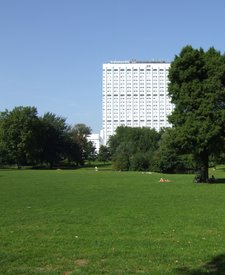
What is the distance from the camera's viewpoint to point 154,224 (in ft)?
50.5

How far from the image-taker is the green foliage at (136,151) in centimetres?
10275

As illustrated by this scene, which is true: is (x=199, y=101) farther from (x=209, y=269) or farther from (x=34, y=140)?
(x=34, y=140)

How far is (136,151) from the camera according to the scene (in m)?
114

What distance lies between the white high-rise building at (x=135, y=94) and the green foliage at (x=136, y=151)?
57.4 m

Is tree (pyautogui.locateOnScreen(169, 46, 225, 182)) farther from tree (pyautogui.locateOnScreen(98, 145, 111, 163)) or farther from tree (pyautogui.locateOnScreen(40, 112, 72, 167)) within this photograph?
tree (pyautogui.locateOnScreen(98, 145, 111, 163))

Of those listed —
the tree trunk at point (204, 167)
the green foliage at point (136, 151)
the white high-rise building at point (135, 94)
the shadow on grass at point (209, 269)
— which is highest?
the white high-rise building at point (135, 94)

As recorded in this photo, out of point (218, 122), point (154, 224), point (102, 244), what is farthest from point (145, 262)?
point (218, 122)

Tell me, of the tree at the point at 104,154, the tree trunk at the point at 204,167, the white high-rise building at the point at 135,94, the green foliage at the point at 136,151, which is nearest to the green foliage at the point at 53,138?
the green foliage at the point at 136,151

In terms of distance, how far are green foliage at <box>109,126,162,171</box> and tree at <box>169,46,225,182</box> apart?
2254 inches

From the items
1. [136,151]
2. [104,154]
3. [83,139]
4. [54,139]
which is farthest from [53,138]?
[104,154]

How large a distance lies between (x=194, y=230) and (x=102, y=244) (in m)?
3.65

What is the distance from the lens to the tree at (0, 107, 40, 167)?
114 metres

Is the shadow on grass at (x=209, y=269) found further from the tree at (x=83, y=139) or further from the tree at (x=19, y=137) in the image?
the tree at (x=83, y=139)

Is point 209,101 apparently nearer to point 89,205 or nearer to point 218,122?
point 218,122
